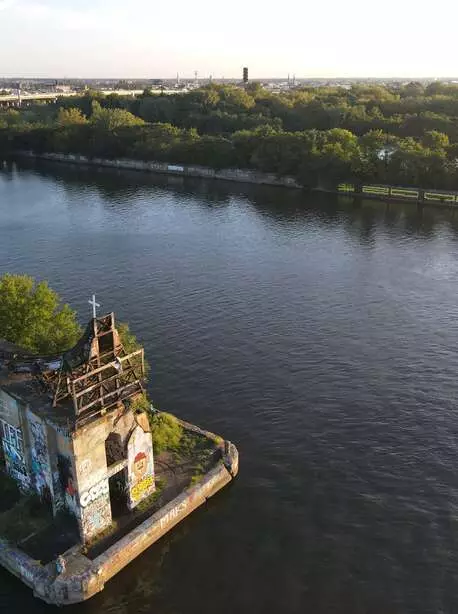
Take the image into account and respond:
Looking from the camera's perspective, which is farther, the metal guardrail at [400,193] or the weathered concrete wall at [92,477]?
the metal guardrail at [400,193]

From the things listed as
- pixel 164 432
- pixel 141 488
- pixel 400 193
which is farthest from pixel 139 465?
pixel 400 193

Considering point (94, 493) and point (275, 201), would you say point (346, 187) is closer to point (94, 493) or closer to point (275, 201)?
point (275, 201)

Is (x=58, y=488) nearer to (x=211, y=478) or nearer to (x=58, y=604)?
(x=58, y=604)

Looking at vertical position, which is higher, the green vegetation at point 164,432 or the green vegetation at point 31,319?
the green vegetation at point 31,319

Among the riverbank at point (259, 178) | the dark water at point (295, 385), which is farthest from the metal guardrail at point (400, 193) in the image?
the dark water at point (295, 385)

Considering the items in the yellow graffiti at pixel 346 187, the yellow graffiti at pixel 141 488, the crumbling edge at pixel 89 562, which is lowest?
the crumbling edge at pixel 89 562

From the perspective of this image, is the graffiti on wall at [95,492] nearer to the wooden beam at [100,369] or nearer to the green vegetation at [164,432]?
the wooden beam at [100,369]

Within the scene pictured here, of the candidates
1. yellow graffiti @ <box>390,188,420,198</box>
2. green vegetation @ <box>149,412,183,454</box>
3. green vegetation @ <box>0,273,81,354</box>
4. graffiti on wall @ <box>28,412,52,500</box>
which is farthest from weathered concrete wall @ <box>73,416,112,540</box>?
yellow graffiti @ <box>390,188,420,198</box>
